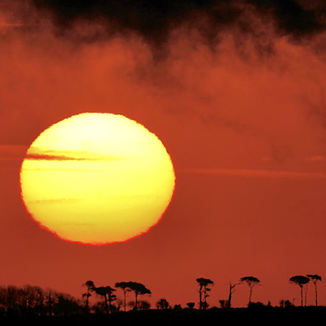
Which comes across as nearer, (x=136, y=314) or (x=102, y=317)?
(x=102, y=317)

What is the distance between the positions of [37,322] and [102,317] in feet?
41.6

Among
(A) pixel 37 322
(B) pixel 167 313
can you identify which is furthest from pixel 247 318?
(A) pixel 37 322

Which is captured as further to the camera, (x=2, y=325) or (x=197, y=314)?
(x=197, y=314)

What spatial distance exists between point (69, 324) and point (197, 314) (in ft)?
95.0

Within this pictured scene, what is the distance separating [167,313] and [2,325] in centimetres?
4048

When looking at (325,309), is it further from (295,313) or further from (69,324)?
(69,324)

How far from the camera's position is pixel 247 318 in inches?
5955

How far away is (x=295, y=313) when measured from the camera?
158125 millimetres

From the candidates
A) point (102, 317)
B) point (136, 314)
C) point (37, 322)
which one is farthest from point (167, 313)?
point (37, 322)

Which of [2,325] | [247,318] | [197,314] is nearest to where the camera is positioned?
[2,325]

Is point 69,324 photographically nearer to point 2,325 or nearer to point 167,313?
point 2,325

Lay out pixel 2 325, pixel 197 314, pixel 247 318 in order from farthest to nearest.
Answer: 1. pixel 197 314
2. pixel 247 318
3. pixel 2 325

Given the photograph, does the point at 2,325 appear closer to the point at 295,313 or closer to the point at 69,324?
the point at 69,324

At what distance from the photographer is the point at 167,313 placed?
169m
